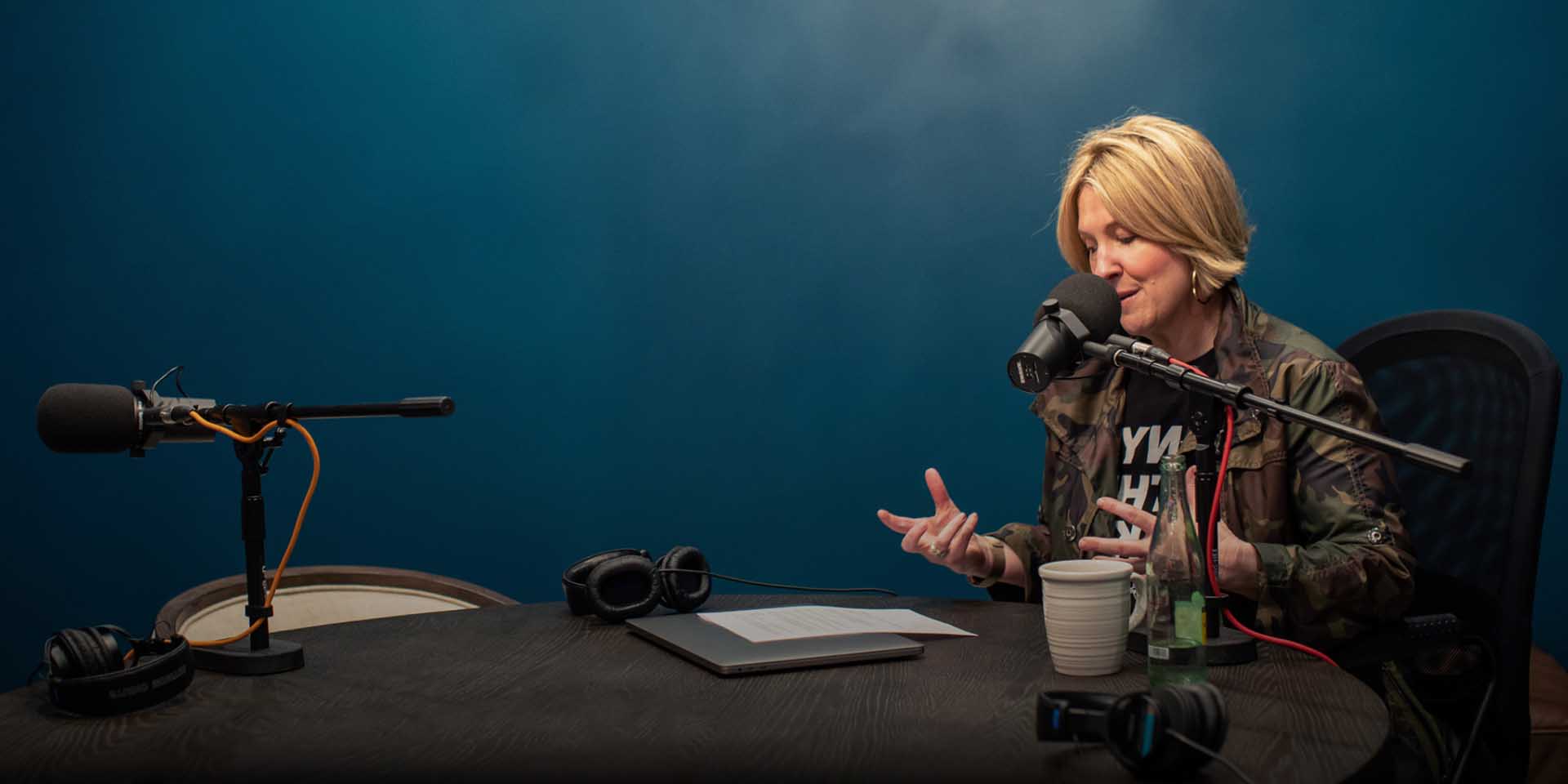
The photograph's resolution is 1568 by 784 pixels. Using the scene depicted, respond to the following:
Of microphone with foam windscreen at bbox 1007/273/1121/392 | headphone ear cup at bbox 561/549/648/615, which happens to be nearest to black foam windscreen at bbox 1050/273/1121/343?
microphone with foam windscreen at bbox 1007/273/1121/392

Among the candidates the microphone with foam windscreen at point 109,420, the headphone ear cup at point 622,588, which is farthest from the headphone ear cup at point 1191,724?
the microphone with foam windscreen at point 109,420

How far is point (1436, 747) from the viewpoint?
1525mm

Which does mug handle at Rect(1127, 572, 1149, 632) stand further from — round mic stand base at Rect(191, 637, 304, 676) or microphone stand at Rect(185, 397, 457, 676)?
round mic stand base at Rect(191, 637, 304, 676)

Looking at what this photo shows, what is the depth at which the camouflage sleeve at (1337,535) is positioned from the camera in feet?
4.97

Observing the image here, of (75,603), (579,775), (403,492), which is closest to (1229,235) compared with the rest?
(579,775)

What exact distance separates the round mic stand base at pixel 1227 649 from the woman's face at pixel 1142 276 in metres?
0.65

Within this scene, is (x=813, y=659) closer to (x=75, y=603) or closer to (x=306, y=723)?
(x=306, y=723)

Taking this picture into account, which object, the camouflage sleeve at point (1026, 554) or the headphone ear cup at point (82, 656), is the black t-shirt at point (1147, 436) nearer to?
the camouflage sleeve at point (1026, 554)

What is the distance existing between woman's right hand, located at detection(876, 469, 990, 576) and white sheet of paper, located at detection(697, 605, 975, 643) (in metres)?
0.11

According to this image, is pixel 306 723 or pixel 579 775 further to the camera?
pixel 306 723

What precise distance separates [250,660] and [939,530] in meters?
0.92

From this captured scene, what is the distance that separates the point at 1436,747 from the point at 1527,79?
5.16 ft

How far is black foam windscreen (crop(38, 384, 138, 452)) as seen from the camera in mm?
1361

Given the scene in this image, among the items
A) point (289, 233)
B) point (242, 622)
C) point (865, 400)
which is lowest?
point (242, 622)
